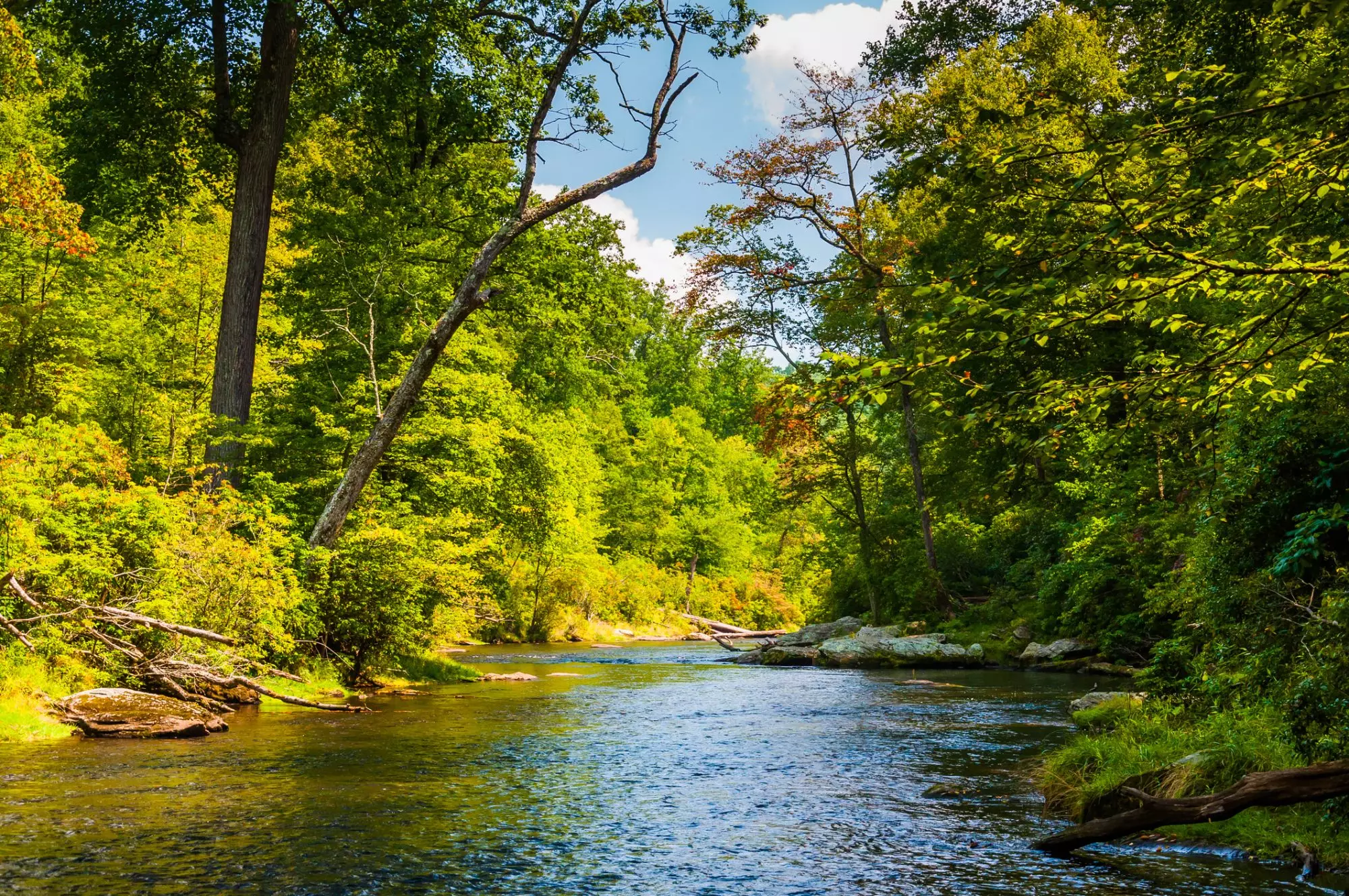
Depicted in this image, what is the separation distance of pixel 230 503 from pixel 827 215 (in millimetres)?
20036

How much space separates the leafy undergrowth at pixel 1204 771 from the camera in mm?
6824

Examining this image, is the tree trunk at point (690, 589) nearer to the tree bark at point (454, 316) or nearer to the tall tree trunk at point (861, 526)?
the tall tree trunk at point (861, 526)

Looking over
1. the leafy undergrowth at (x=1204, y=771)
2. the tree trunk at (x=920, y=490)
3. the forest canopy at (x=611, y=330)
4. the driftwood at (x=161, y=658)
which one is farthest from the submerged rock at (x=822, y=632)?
the leafy undergrowth at (x=1204, y=771)

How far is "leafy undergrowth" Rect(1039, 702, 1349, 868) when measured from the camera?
269 inches

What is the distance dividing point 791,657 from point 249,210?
59.7ft

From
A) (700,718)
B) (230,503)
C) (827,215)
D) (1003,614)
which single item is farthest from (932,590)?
(230,503)

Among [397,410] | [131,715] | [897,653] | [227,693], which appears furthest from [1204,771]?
[897,653]

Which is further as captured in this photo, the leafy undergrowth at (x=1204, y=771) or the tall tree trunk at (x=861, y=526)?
the tall tree trunk at (x=861, y=526)

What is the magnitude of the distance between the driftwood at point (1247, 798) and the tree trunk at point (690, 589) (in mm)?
51239

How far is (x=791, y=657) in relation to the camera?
1115 inches

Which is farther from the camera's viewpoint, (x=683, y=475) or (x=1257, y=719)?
(x=683, y=475)

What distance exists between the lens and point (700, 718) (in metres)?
15.2

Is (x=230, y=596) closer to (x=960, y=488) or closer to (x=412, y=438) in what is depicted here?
(x=412, y=438)

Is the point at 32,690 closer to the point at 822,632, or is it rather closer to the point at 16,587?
the point at 16,587
